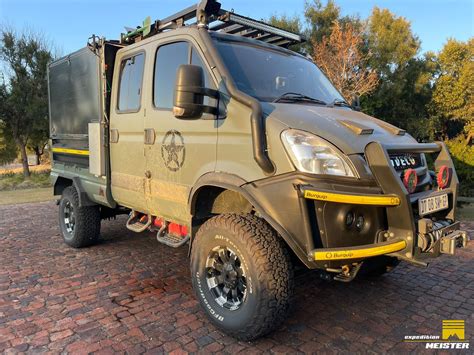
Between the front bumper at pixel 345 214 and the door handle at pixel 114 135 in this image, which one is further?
the door handle at pixel 114 135

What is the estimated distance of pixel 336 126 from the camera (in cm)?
302

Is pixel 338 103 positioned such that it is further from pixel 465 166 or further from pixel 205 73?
pixel 465 166

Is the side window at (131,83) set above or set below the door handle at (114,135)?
above

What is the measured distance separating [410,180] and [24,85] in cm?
1976

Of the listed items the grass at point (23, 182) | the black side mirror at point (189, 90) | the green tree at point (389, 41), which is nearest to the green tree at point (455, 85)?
the green tree at point (389, 41)

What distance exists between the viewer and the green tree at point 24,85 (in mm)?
18453

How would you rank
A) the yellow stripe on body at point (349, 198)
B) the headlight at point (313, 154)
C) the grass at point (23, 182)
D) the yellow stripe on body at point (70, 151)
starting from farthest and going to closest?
the grass at point (23, 182)
the yellow stripe on body at point (70, 151)
the headlight at point (313, 154)
the yellow stripe on body at point (349, 198)

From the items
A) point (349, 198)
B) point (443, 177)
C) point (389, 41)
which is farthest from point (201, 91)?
point (389, 41)

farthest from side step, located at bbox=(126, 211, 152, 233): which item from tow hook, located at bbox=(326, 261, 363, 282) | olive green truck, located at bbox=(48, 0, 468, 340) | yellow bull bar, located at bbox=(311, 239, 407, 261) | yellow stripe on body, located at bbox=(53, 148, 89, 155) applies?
yellow bull bar, located at bbox=(311, 239, 407, 261)

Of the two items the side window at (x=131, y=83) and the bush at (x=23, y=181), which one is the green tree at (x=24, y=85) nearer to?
the bush at (x=23, y=181)

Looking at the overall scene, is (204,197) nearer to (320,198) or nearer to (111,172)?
(320,198)

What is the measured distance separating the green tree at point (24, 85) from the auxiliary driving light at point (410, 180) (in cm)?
1899

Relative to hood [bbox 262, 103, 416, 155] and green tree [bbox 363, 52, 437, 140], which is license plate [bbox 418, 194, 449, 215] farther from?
green tree [bbox 363, 52, 437, 140]

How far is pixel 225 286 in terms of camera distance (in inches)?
133
